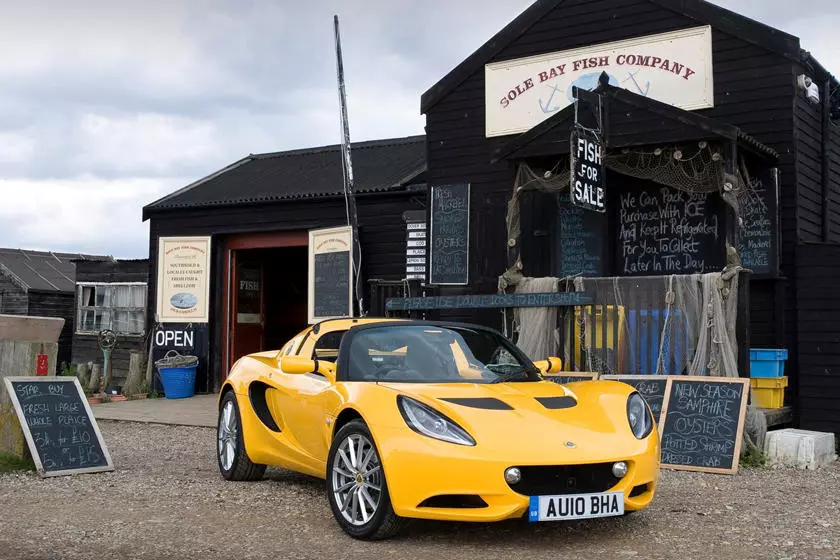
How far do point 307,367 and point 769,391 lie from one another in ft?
20.0

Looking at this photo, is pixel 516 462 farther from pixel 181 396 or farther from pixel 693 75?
pixel 181 396

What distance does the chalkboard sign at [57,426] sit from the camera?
7.79m

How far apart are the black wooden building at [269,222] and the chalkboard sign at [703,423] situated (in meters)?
6.99

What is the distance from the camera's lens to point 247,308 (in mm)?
17469

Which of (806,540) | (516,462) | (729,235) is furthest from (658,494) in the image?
(729,235)

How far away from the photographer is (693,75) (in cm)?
1157

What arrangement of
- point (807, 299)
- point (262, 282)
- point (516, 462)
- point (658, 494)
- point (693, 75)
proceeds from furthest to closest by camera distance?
point (262, 282), point (693, 75), point (807, 299), point (658, 494), point (516, 462)

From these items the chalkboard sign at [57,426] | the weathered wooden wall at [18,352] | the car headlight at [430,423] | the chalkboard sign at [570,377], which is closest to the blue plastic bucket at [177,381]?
the weathered wooden wall at [18,352]

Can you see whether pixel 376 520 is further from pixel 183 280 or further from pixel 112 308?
pixel 112 308

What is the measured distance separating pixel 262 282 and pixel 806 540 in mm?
13611

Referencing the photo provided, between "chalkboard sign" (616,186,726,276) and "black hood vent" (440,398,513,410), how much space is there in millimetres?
6873

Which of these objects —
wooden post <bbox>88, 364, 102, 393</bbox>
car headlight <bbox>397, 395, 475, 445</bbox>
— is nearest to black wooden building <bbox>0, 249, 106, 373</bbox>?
wooden post <bbox>88, 364, 102, 393</bbox>

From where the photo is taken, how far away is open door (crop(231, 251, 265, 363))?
55.9ft

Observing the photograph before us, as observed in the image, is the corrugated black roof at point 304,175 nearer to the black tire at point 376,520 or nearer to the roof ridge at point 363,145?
the roof ridge at point 363,145
